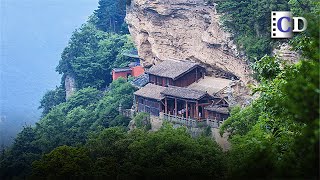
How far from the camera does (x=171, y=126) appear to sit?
15.5m

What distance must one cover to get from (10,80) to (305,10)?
60.5 ft

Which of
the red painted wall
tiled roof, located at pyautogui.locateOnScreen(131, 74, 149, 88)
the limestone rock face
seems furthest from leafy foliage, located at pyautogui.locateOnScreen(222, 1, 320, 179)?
the limestone rock face

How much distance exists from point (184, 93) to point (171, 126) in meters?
1.47

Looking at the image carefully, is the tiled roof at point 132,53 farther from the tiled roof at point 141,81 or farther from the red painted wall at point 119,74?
the tiled roof at point 141,81

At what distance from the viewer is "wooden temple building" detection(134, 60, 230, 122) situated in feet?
53.9

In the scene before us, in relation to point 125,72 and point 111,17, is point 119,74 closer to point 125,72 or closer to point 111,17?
point 125,72

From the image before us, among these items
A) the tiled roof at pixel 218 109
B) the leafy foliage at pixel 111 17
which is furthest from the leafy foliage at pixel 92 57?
the tiled roof at pixel 218 109

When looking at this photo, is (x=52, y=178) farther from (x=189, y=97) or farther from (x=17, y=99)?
(x=17, y=99)

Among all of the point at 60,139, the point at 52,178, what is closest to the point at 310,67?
the point at 52,178

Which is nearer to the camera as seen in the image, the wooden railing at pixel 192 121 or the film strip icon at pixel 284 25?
the film strip icon at pixel 284 25

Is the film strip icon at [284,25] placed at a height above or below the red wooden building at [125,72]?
above

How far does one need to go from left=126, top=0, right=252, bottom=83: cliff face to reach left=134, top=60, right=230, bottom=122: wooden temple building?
47 cm

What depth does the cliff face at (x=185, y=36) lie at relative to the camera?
17.2 metres

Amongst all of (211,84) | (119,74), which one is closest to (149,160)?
(211,84)
